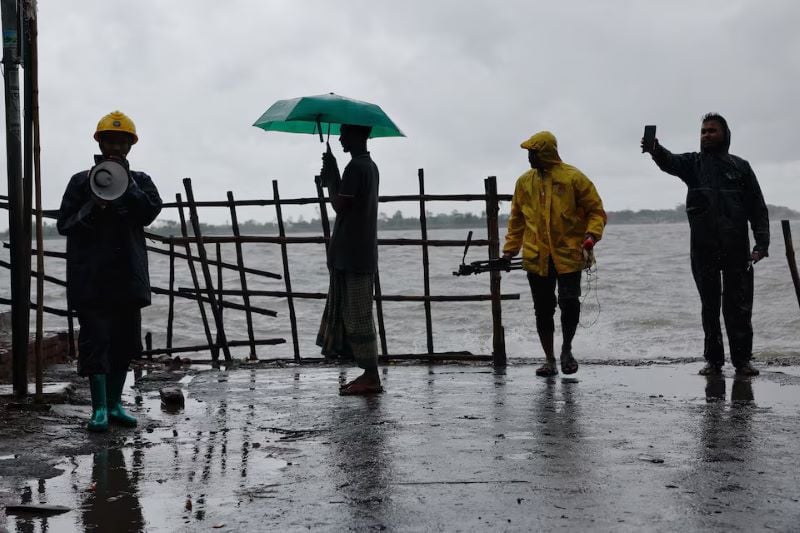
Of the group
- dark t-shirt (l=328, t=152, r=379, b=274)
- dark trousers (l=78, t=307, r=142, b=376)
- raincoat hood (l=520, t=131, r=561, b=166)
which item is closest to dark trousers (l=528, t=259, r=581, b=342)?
raincoat hood (l=520, t=131, r=561, b=166)

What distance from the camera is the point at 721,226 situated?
7.00 m

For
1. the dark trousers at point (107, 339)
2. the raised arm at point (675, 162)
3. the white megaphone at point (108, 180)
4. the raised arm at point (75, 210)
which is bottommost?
the dark trousers at point (107, 339)

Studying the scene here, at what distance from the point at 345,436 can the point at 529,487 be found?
52.7 inches

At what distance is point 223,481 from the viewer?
12.5ft

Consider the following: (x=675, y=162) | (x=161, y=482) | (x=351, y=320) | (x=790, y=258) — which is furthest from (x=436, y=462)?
(x=790, y=258)

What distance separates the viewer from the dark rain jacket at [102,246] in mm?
4910

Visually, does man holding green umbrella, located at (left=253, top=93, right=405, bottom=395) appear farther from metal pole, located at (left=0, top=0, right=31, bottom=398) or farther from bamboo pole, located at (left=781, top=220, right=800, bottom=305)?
bamboo pole, located at (left=781, top=220, right=800, bottom=305)

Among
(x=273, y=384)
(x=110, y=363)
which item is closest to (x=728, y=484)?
(x=110, y=363)

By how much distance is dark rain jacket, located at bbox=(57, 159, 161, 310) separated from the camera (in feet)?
16.1

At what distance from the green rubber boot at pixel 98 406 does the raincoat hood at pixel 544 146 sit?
3453 mm


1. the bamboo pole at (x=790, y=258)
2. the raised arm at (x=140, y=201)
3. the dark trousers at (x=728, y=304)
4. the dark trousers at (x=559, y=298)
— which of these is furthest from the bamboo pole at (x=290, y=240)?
the raised arm at (x=140, y=201)

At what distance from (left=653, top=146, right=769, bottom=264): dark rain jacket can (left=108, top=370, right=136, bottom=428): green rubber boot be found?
413 centimetres

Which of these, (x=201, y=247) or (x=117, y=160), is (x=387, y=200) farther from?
(x=117, y=160)

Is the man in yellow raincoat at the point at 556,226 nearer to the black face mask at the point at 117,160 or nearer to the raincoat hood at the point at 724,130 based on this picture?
the raincoat hood at the point at 724,130
